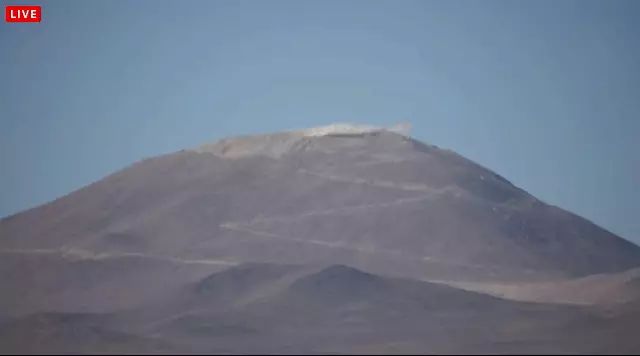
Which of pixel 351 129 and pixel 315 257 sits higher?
pixel 351 129

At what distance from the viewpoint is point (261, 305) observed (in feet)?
117

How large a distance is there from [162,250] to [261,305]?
8761 millimetres

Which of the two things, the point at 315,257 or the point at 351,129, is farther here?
the point at 351,129

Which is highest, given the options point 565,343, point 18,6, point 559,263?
point 18,6

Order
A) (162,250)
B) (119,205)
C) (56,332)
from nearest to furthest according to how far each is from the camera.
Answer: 1. (56,332)
2. (162,250)
3. (119,205)

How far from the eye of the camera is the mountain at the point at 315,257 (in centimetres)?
3331

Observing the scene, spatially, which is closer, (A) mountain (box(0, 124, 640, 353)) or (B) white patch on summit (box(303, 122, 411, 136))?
(A) mountain (box(0, 124, 640, 353))

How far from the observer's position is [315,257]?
41.2m

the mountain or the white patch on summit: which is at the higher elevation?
the white patch on summit

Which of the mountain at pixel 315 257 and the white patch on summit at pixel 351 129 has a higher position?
the white patch on summit at pixel 351 129

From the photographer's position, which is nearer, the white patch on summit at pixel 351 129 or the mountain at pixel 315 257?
the mountain at pixel 315 257

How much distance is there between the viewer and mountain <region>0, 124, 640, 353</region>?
33312mm

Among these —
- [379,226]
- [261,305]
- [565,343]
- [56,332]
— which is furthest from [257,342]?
[379,226]

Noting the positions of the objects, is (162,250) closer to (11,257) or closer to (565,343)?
(11,257)
